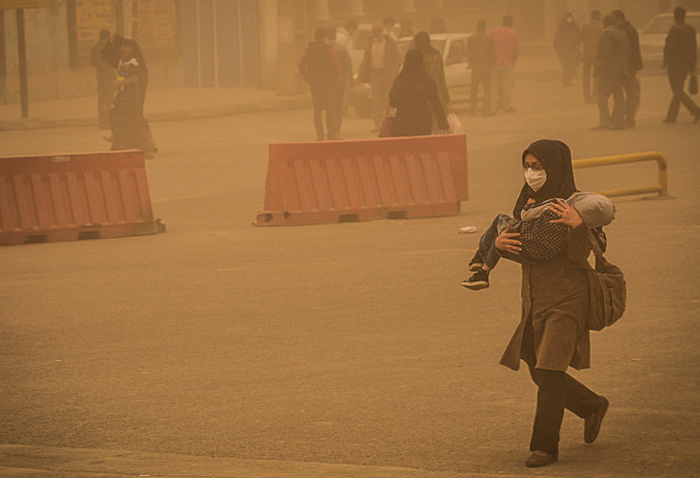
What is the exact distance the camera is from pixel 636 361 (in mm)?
7711

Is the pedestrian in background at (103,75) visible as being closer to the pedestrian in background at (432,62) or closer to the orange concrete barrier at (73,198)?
the pedestrian in background at (432,62)

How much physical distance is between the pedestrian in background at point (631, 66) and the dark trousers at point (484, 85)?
5079 mm

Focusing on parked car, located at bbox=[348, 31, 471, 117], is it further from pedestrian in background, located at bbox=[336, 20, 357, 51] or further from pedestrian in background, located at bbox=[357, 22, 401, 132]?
pedestrian in background, located at bbox=[357, 22, 401, 132]

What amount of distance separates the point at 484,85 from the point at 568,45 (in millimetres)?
8509

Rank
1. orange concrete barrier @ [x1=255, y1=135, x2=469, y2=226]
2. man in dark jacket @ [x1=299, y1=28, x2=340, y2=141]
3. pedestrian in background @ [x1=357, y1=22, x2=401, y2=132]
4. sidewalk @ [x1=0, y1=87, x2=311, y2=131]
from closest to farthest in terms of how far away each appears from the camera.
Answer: orange concrete barrier @ [x1=255, y1=135, x2=469, y2=226] < man in dark jacket @ [x1=299, y1=28, x2=340, y2=141] < pedestrian in background @ [x1=357, y1=22, x2=401, y2=132] < sidewalk @ [x1=0, y1=87, x2=311, y2=131]

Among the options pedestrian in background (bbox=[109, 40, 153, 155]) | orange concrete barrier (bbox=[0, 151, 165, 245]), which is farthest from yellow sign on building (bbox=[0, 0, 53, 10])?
orange concrete barrier (bbox=[0, 151, 165, 245])

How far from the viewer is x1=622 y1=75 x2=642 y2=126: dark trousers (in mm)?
23812

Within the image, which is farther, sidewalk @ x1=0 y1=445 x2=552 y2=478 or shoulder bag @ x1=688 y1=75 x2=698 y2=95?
shoulder bag @ x1=688 y1=75 x2=698 y2=95

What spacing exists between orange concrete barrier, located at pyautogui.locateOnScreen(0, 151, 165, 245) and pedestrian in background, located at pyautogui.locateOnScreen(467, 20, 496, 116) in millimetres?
15707

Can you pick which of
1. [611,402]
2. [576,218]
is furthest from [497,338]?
[576,218]

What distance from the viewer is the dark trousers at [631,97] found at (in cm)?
2381

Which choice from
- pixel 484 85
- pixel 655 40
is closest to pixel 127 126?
pixel 484 85

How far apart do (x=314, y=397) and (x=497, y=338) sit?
1.71m

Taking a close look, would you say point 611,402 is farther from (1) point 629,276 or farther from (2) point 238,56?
(2) point 238,56
